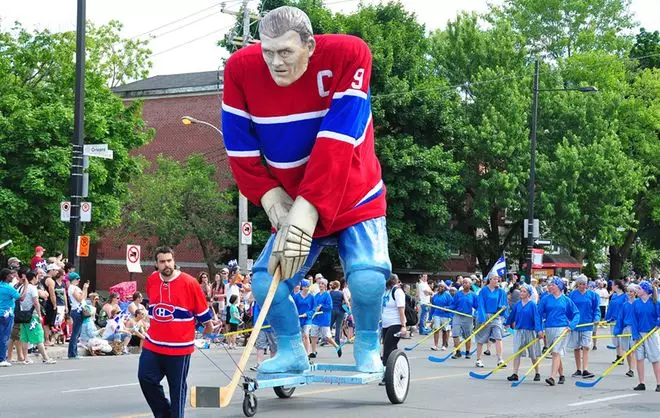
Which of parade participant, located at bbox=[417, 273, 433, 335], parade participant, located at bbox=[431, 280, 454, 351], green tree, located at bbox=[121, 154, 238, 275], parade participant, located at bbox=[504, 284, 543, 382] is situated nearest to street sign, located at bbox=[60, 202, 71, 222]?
parade participant, located at bbox=[431, 280, 454, 351]

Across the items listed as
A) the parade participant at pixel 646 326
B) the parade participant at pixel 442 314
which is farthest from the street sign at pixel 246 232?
the parade participant at pixel 646 326

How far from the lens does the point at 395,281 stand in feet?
52.6

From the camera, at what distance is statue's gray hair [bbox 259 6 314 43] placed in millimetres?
8609

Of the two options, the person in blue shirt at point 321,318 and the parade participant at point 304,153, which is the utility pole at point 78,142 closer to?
the person in blue shirt at point 321,318

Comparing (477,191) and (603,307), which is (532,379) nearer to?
(603,307)

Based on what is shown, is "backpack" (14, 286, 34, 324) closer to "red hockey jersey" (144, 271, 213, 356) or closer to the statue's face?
"red hockey jersey" (144, 271, 213, 356)

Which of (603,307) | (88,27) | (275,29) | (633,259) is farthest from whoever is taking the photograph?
(633,259)

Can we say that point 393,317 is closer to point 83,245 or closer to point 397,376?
point 397,376

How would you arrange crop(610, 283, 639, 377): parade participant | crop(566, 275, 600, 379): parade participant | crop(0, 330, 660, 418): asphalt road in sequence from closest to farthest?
crop(0, 330, 660, 418): asphalt road → crop(610, 283, 639, 377): parade participant → crop(566, 275, 600, 379): parade participant

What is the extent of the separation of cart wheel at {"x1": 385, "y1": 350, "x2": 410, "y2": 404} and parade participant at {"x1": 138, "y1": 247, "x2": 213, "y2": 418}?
9.07 feet

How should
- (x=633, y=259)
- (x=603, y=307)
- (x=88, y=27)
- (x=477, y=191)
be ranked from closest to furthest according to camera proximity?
1. (x=603, y=307)
2. (x=477, y=191)
3. (x=88, y=27)
4. (x=633, y=259)

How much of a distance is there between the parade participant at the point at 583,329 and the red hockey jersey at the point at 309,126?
28.8 feet

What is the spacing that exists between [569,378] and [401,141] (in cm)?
1983

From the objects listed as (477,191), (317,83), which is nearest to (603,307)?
(477,191)
